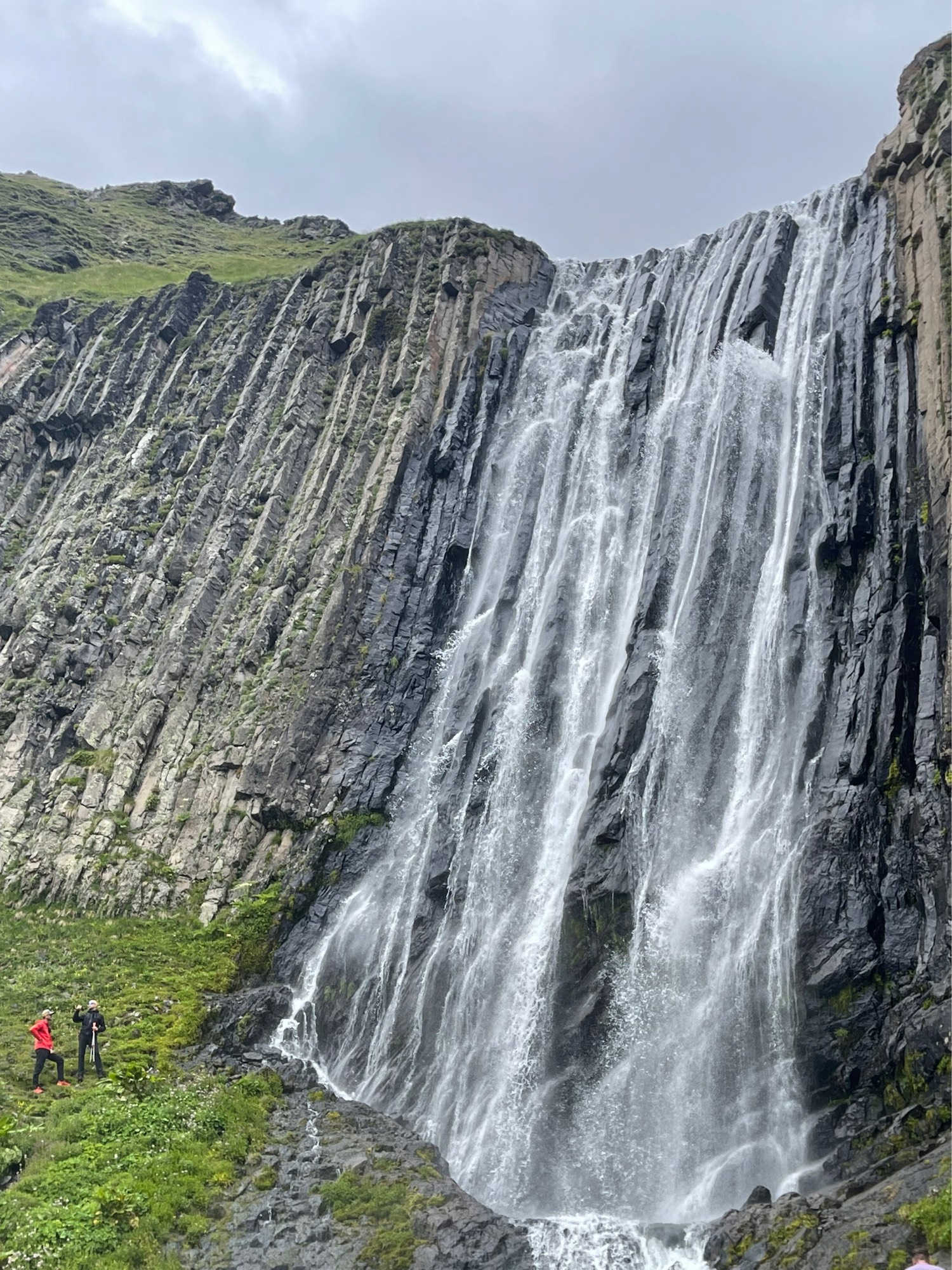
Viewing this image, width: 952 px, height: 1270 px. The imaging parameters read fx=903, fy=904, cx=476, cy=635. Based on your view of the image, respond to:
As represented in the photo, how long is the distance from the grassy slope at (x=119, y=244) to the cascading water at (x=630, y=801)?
31.9m

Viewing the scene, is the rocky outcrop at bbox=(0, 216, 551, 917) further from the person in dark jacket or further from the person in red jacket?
the person in red jacket

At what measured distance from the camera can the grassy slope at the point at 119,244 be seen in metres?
66.9

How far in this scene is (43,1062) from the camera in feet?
61.2

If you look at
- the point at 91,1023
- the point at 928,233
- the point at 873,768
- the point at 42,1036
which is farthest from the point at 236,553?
the point at 928,233

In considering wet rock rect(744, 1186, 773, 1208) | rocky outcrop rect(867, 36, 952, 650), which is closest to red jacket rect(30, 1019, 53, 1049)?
wet rock rect(744, 1186, 773, 1208)

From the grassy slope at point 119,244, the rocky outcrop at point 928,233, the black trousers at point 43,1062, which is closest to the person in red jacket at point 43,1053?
the black trousers at point 43,1062

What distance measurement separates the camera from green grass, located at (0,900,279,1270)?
1417 centimetres

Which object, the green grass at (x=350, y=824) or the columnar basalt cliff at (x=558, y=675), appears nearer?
the columnar basalt cliff at (x=558, y=675)

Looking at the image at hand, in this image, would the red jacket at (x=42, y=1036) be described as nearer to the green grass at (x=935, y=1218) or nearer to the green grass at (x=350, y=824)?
the green grass at (x=350, y=824)

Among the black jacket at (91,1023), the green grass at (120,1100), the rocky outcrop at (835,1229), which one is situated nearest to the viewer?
the rocky outcrop at (835,1229)

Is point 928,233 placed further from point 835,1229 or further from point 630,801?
point 835,1229

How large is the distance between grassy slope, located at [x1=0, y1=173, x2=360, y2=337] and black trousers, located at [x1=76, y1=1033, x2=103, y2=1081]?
50709 millimetres

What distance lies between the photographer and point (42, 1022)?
18.9m

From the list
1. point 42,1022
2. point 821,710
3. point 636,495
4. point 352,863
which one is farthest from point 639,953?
point 636,495
